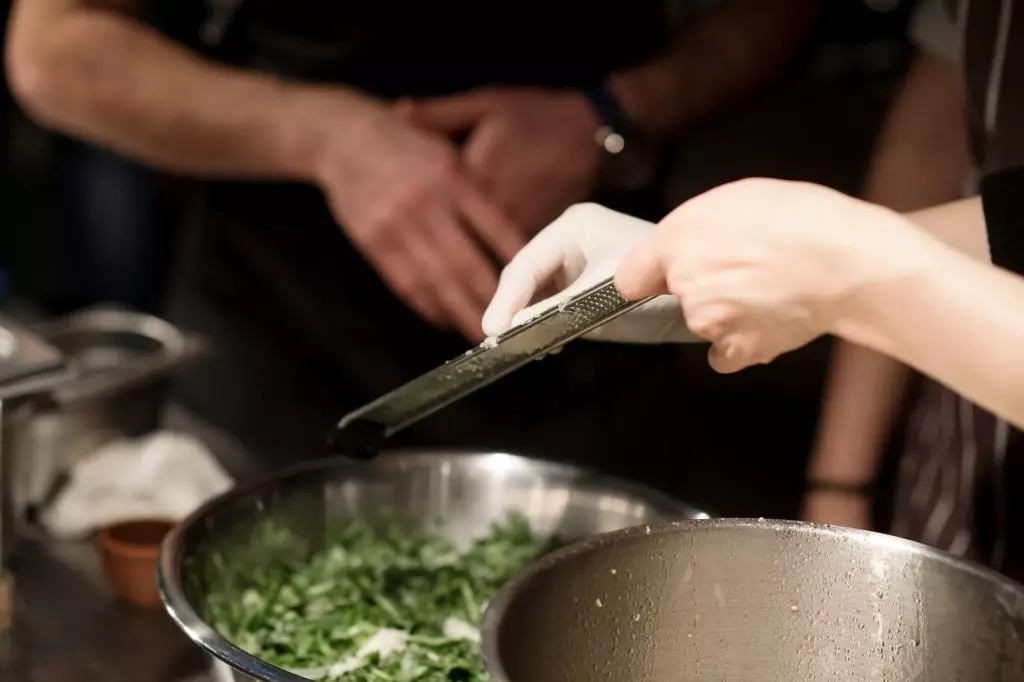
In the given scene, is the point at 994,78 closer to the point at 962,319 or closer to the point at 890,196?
the point at 890,196

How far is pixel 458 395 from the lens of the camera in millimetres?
904

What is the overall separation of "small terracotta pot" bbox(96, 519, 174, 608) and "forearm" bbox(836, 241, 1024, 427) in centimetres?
73

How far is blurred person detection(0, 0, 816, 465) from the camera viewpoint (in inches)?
52.1

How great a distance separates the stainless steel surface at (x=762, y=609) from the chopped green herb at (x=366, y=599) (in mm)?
155

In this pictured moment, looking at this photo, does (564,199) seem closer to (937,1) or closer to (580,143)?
(580,143)

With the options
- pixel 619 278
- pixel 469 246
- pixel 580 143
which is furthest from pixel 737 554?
pixel 580 143

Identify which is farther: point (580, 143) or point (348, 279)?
point (348, 279)

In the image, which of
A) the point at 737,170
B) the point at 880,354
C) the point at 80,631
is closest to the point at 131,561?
the point at 80,631

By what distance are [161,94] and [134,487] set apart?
49 centimetres

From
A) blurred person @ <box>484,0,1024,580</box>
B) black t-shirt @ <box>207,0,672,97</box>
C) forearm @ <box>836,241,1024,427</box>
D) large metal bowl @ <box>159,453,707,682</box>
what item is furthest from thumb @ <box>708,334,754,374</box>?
black t-shirt @ <box>207,0,672,97</box>

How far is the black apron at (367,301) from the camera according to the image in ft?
4.83

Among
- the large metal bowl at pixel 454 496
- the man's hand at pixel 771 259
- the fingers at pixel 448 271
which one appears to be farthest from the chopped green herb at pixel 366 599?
the man's hand at pixel 771 259

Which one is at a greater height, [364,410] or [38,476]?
[364,410]

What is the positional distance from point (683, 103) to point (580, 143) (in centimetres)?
21
